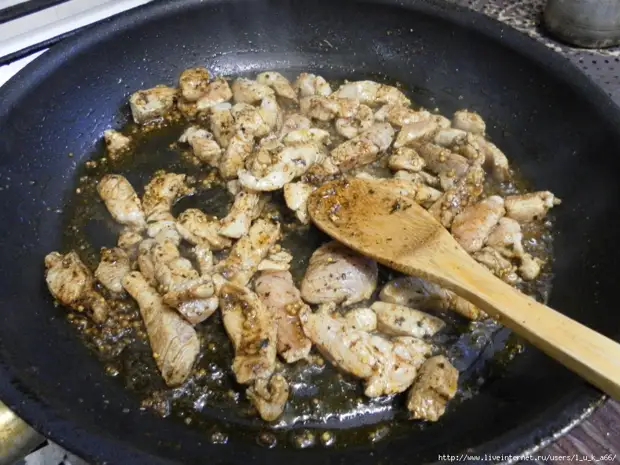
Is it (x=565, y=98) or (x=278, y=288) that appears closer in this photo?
(x=278, y=288)

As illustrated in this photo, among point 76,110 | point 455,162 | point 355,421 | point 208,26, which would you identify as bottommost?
point 355,421

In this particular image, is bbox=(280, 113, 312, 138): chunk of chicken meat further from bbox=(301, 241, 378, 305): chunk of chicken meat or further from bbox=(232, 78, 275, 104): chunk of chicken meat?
bbox=(301, 241, 378, 305): chunk of chicken meat

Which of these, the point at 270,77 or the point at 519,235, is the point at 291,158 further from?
the point at 519,235

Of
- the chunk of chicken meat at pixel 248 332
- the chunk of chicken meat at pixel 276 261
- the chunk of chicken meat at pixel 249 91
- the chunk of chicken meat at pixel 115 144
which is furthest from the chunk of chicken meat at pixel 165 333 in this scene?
the chunk of chicken meat at pixel 249 91

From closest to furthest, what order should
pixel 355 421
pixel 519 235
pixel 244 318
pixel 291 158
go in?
pixel 355 421 < pixel 244 318 < pixel 519 235 < pixel 291 158

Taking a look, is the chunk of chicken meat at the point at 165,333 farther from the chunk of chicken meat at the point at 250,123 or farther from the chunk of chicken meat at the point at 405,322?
the chunk of chicken meat at the point at 250,123

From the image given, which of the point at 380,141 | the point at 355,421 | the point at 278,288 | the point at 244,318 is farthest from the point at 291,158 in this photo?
the point at 355,421

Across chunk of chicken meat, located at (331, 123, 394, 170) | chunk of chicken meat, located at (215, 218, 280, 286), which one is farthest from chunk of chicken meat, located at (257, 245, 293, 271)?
chunk of chicken meat, located at (331, 123, 394, 170)

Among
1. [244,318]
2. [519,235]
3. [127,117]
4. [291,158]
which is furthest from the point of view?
[127,117]

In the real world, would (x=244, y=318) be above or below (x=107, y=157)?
below
